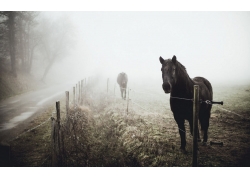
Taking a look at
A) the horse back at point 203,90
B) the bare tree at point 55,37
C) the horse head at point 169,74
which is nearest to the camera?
the horse head at point 169,74

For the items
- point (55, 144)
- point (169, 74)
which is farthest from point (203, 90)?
point (55, 144)

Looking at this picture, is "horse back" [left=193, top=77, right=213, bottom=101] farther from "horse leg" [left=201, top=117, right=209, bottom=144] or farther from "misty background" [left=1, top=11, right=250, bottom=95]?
"misty background" [left=1, top=11, right=250, bottom=95]

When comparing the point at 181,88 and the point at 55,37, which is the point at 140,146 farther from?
the point at 55,37

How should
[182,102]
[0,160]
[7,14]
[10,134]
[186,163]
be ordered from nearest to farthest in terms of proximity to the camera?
[0,160]
[186,163]
[182,102]
[10,134]
[7,14]

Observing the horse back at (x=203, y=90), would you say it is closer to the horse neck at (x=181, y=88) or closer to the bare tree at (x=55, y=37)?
the horse neck at (x=181, y=88)

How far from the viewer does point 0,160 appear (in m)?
2.79

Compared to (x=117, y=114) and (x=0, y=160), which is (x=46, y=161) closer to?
(x=0, y=160)

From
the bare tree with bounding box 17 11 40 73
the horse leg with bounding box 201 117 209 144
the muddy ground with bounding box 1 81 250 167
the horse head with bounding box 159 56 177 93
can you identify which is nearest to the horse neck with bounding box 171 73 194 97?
the horse head with bounding box 159 56 177 93

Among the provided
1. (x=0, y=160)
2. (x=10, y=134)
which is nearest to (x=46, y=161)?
(x=0, y=160)

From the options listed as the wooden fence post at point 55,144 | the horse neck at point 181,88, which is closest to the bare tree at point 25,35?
the wooden fence post at point 55,144

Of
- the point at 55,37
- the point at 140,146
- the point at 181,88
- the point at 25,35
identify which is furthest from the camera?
the point at 55,37

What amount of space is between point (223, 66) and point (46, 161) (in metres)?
83.4

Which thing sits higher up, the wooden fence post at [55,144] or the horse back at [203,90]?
the horse back at [203,90]

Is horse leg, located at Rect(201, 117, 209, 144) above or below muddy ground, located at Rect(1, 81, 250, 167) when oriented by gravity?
above
